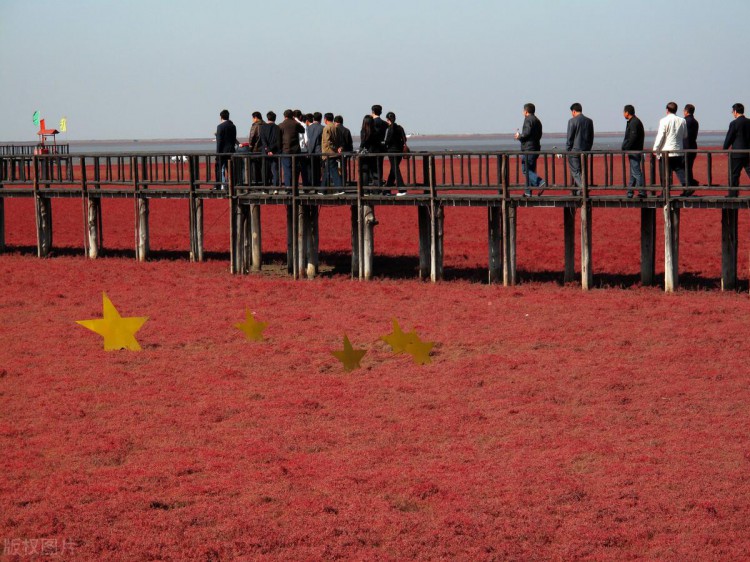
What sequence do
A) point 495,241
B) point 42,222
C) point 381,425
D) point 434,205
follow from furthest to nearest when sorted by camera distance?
1. point 42,222
2. point 495,241
3. point 434,205
4. point 381,425

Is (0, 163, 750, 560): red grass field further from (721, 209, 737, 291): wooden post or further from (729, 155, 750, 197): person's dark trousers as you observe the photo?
(729, 155, 750, 197): person's dark trousers

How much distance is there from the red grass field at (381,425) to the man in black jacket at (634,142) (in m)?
2.06

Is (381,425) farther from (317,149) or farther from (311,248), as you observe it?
(317,149)

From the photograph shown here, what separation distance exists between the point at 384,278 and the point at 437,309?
4451mm

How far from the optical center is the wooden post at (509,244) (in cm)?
2310

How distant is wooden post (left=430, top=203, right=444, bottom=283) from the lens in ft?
77.8

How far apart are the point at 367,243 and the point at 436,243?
161 centimetres

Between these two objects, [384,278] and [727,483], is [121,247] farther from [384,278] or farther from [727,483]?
[727,483]

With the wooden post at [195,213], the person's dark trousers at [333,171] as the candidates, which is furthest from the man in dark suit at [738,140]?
the wooden post at [195,213]

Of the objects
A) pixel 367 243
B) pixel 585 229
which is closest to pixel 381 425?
pixel 585 229

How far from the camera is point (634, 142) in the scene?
22000 millimetres

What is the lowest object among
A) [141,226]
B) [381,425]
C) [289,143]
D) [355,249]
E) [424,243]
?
[381,425]

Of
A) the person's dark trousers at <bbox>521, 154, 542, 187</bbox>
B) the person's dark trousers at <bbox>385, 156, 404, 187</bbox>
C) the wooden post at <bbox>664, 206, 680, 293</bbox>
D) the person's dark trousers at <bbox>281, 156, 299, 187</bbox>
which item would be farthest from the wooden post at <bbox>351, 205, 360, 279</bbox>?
the wooden post at <bbox>664, 206, 680, 293</bbox>

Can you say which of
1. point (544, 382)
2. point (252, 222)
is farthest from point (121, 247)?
point (544, 382)
